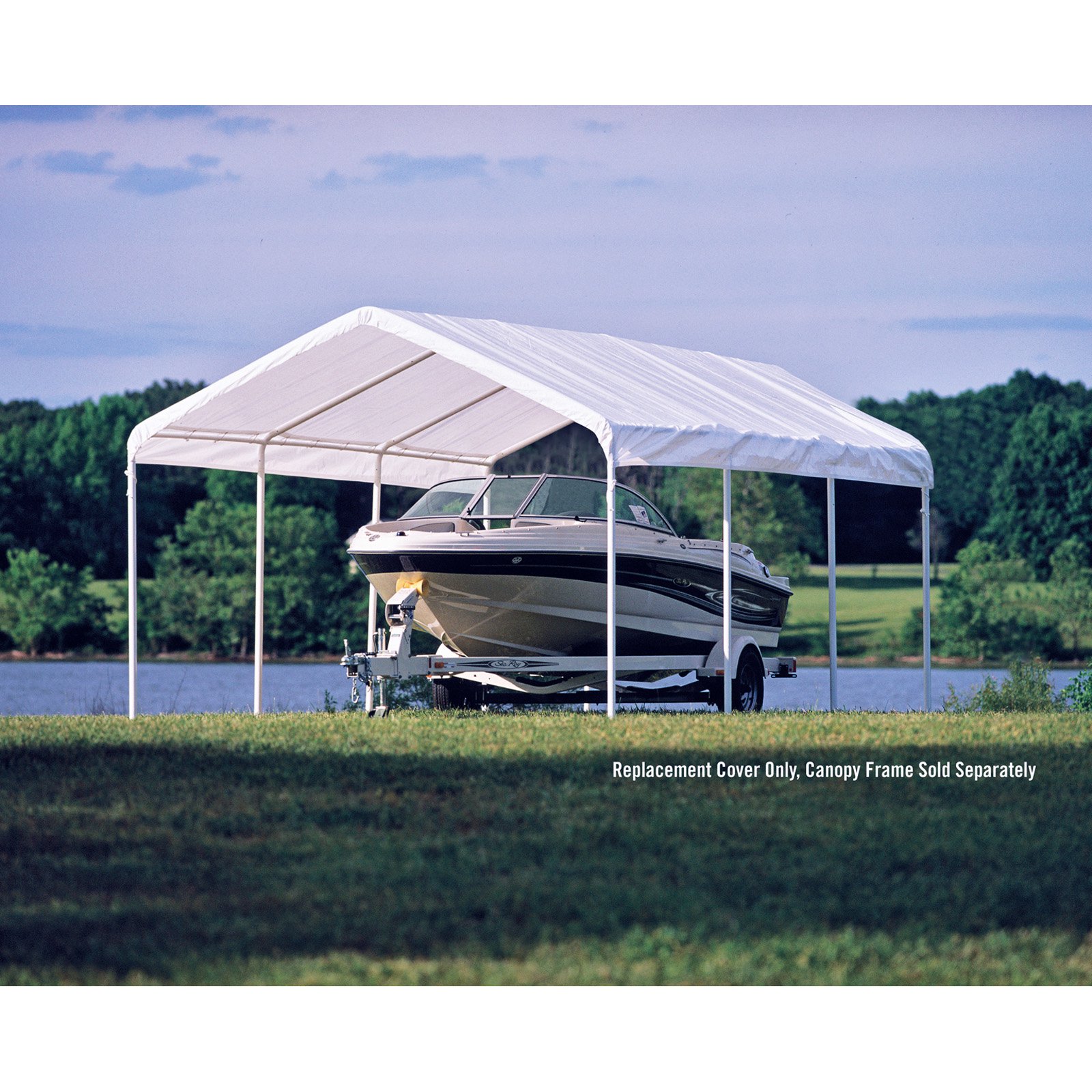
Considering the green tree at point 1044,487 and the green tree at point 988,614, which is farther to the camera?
the green tree at point 1044,487

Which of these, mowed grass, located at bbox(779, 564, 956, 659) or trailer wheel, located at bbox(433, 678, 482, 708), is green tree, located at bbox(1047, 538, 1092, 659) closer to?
mowed grass, located at bbox(779, 564, 956, 659)

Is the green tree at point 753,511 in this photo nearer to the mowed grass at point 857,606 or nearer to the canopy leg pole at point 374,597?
the mowed grass at point 857,606

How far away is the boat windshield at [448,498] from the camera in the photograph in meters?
13.6

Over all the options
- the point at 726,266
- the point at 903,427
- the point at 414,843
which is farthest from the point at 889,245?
the point at 414,843

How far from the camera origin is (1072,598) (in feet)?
149

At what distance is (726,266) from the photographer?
4350 cm

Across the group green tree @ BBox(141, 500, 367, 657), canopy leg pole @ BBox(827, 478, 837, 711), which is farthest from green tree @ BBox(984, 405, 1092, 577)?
canopy leg pole @ BBox(827, 478, 837, 711)

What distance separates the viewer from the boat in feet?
41.8

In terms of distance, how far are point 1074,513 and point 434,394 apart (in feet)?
137

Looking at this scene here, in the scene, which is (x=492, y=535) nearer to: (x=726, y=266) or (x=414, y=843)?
(x=414, y=843)

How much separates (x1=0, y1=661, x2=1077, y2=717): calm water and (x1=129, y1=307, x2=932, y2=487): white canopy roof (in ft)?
27.2

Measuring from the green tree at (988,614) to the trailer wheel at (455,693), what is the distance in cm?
3406

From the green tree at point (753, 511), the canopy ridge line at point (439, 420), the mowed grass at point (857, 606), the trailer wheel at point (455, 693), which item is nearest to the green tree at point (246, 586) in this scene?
the green tree at point (753, 511)

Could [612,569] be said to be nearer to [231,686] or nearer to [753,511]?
[231,686]
